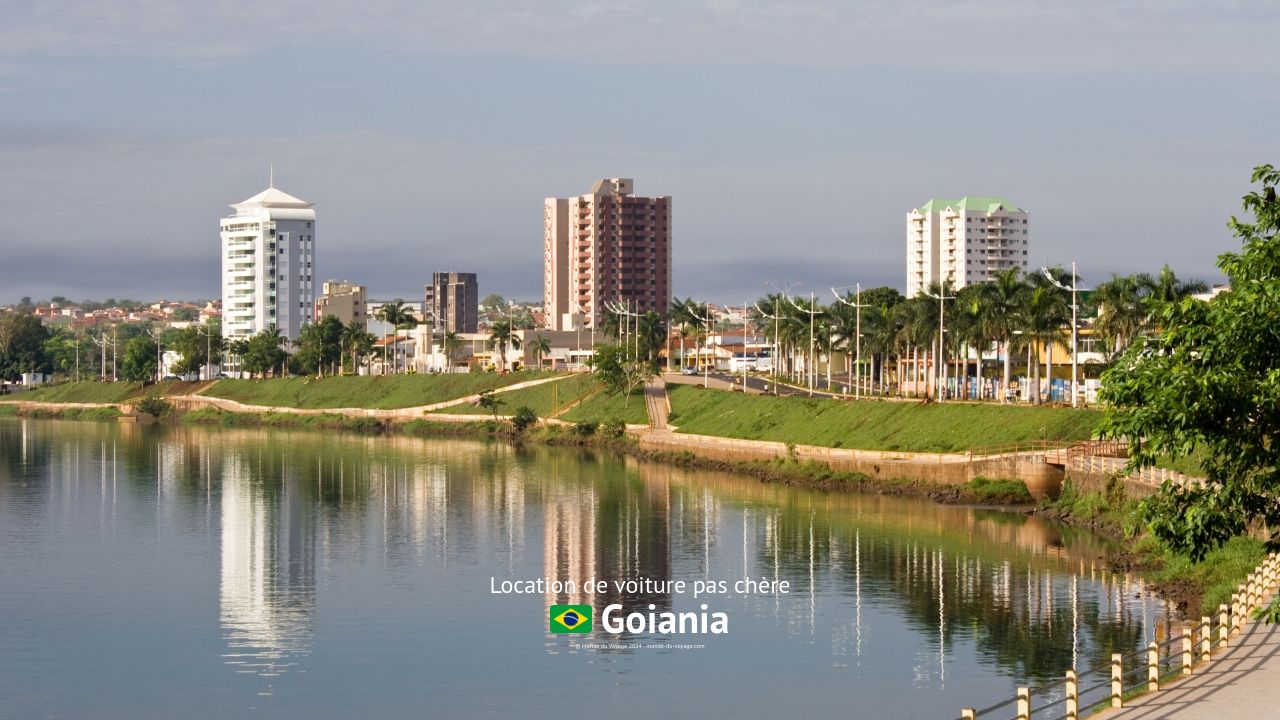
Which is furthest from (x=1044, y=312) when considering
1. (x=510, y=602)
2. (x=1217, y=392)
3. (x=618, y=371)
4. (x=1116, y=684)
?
(x=1217, y=392)

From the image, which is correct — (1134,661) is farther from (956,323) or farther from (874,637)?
(956,323)

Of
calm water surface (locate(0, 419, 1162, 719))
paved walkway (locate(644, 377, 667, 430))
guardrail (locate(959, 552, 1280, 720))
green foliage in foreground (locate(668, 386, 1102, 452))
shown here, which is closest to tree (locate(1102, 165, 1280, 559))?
guardrail (locate(959, 552, 1280, 720))

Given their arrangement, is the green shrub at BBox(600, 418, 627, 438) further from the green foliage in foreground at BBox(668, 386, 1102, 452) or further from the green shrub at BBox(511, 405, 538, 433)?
the green shrub at BBox(511, 405, 538, 433)

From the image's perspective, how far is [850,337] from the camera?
164 metres

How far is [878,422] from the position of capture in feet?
372

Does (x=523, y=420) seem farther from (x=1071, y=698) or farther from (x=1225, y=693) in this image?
(x=1071, y=698)

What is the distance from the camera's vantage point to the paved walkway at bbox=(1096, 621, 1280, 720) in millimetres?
33656

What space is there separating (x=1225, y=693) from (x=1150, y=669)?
2.22 m

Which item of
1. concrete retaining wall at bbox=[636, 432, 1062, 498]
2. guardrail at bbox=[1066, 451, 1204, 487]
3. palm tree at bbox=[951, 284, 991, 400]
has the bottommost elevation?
concrete retaining wall at bbox=[636, 432, 1062, 498]

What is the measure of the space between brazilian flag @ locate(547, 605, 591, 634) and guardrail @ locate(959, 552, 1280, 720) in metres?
17.2

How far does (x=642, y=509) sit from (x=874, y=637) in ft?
131

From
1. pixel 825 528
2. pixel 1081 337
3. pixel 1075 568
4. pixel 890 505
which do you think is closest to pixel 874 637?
pixel 1075 568

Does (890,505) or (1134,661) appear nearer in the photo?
(1134,661)

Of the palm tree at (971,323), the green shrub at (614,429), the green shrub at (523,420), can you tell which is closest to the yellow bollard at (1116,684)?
the palm tree at (971,323)
